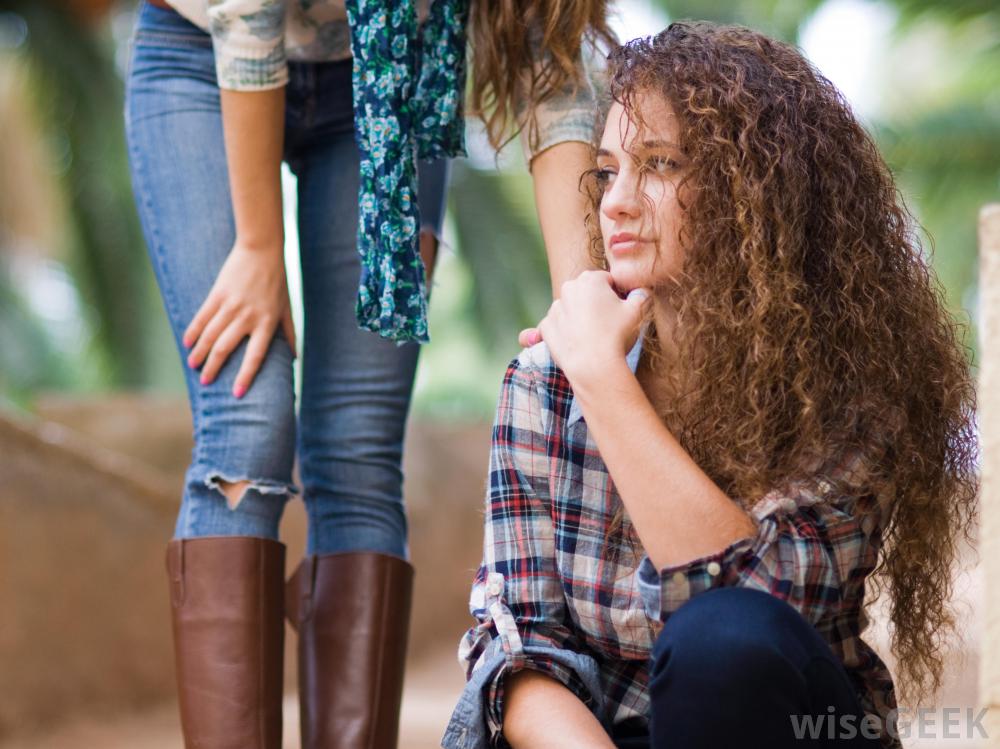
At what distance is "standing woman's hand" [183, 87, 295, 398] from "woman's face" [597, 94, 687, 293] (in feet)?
1.57

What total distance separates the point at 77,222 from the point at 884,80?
A: 8641 mm

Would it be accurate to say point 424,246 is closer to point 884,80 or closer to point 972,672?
point 972,672

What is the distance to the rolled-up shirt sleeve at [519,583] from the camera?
1391mm

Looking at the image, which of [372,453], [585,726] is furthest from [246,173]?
[585,726]

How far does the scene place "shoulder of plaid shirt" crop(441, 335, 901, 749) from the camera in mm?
1310

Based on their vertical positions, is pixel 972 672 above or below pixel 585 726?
above

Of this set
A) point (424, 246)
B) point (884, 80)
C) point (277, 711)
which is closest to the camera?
point (277, 711)

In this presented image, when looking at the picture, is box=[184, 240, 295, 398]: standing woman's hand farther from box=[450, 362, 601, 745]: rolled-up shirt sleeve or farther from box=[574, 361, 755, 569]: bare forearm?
box=[574, 361, 755, 569]: bare forearm

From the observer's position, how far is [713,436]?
56.3 inches

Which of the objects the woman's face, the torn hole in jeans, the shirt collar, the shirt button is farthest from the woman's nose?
the torn hole in jeans

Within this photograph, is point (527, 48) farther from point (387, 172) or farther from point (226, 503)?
point (226, 503)

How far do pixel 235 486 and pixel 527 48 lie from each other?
0.73m

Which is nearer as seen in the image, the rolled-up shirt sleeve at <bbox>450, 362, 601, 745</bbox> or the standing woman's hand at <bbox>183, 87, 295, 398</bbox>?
the rolled-up shirt sleeve at <bbox>450, 362, 601, 745</bbox>

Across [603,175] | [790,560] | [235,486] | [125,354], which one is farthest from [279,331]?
[125,354]
